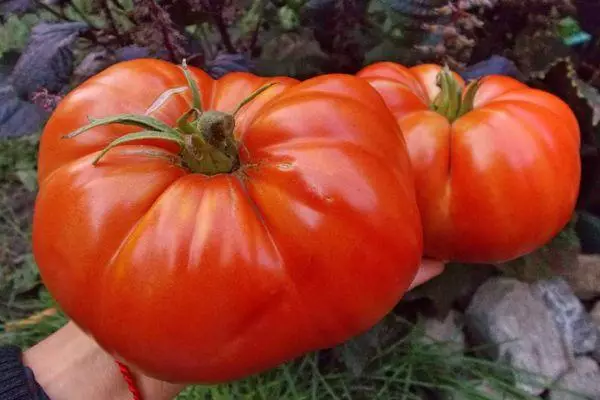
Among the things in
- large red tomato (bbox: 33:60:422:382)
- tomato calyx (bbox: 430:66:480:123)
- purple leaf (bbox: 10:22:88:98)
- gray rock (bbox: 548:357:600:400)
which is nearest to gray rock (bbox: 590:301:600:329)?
gray rock (bbox: 548:357:600:400)

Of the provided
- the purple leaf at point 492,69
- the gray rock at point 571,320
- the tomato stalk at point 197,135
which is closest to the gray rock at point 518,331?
the gray rock at point 571,320

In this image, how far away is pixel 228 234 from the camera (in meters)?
0.79

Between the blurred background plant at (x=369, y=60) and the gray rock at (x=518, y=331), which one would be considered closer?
the blurred background plant at (x=369, y=60)

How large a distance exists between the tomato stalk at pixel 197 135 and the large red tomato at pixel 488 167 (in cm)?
36

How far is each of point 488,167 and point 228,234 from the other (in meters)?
0.46

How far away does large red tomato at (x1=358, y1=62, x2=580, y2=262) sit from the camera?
3.43ft

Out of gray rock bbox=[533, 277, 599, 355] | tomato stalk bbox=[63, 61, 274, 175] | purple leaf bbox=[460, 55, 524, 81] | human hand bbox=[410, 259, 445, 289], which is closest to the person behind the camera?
tomato stalk bbox=[63, 61, 274, 175]

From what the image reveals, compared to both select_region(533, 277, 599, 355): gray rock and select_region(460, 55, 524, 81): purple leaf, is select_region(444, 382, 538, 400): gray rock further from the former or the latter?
select_region(460, 55, 524, 81): purple leaf

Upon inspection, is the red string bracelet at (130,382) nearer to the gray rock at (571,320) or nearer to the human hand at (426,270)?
the human hand at (426,270)

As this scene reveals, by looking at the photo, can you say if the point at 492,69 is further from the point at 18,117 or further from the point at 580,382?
the point at 18,117

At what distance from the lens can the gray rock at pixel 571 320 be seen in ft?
4.79

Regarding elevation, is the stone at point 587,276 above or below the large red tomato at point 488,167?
below

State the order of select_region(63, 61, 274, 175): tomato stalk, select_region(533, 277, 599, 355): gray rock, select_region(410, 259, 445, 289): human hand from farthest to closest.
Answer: select_region(533, 277, 599, 355): gray rock → select_region(410, 259, 445, 289): human hand → select_region(63, 61, 274, 175): tomato stalk

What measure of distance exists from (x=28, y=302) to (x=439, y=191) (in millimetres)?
1142
